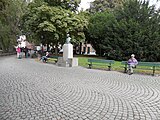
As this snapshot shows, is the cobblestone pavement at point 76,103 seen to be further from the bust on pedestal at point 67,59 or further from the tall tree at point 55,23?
the tall tree at point 55,23

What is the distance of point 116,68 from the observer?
582 inches

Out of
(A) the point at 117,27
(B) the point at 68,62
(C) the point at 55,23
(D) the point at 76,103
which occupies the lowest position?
(D) the point at 76,103

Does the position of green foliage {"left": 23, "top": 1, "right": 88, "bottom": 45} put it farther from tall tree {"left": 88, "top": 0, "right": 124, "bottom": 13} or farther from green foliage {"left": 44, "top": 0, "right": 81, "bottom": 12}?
tall tree {"left": 88, "top": 0, "right": 124, "bottom": 13}

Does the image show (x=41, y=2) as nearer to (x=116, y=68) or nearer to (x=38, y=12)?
(x=38, y=12)

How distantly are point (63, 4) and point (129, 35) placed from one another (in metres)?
10.8

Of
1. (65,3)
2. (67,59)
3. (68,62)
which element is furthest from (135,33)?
(65,3)

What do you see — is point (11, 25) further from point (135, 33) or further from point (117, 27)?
point (135, 33)

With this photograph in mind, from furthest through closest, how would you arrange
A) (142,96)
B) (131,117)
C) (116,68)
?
(116,68)
(142,96)
(131,117)

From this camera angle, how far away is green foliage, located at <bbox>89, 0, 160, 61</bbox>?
872 inches

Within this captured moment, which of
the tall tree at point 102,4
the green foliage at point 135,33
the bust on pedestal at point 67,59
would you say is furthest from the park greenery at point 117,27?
the tall tree at point 102,4

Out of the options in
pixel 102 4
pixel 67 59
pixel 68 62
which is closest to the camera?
pixel 68 62

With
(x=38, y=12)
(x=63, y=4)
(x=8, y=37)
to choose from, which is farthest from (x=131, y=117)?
(x=8, y=37)

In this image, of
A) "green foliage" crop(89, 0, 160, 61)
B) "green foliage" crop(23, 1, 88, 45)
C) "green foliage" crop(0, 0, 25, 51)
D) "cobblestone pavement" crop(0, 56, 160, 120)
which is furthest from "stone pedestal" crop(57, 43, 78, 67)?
"green foliage" crop(0, 0, 25, 51)

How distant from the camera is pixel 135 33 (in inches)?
873
